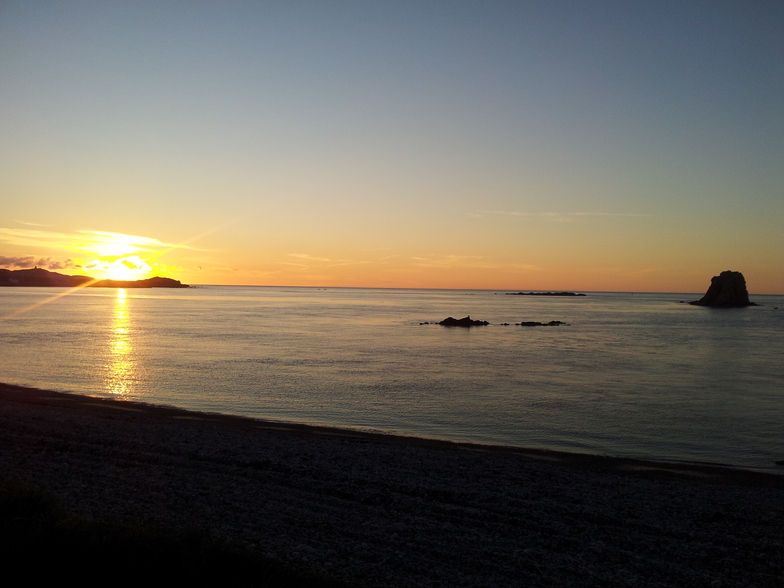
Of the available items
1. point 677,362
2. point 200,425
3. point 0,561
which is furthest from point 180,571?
point 677,362

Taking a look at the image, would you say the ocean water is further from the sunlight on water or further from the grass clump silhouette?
the grass clump silhouette

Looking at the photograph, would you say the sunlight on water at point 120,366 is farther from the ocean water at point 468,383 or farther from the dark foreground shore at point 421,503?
the dark foreground shore at point 421,503

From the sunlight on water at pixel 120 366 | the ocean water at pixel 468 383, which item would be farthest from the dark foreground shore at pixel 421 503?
the sunlight on water at pixel 120 366

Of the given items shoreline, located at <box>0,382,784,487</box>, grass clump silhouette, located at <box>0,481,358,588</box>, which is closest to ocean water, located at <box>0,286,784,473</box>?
shoreline, located at <box>0,382,784,487</box>

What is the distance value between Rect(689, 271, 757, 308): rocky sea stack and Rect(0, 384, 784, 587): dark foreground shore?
7122 inches

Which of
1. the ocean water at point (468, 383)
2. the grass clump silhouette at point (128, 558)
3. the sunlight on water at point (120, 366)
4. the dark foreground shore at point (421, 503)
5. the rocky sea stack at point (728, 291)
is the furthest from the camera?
the rocky sea stack at point (728, 291)

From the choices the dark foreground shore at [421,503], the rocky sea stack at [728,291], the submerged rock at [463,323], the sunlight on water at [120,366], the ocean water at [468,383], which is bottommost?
the sunlight on water at [120,366]

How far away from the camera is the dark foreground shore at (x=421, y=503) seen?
889 cm

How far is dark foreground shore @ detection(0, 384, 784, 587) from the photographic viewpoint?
350 inches

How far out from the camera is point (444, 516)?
11.0m

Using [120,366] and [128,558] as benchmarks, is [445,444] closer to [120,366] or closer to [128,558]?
[128,558]

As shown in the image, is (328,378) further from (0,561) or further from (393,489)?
(0,561)

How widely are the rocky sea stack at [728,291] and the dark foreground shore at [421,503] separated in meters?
181

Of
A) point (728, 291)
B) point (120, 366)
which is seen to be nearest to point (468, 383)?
point (120, 366)
